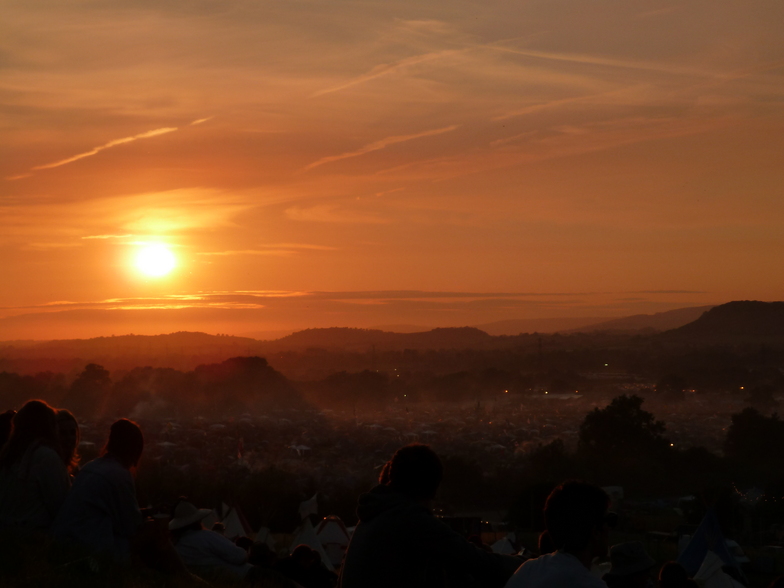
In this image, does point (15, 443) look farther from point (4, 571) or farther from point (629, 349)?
point (629, 349)

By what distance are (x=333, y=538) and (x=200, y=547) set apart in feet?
54.6

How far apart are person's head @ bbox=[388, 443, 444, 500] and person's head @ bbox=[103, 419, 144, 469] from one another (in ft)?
8.61

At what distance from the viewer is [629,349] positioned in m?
167

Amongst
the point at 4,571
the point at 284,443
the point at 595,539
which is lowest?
the point at 284,443

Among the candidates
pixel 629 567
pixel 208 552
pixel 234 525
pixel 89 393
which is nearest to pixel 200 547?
pixel 208 552

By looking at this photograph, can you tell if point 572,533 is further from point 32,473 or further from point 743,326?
point 743,326

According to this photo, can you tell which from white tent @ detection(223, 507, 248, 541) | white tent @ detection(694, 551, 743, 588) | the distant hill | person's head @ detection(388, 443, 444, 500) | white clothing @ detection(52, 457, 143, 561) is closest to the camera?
person's head @ detection(388, 443, 444, 500)

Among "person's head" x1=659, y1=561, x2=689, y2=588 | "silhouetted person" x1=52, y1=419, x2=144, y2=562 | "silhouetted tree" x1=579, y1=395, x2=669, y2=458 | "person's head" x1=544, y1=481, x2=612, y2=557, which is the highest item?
"person's head" x1=544, y1=481, x2=612, y2=557

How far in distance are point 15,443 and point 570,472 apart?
4736 cm

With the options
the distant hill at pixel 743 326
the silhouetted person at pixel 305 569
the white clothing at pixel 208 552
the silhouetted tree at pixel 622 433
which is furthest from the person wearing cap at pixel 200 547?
the distant hill at pixel 743 326

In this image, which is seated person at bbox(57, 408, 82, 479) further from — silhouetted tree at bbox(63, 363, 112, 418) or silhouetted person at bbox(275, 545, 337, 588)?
silhouetted tree at bbox(63, 363, 112, 418)

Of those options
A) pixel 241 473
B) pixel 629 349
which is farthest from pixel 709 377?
pixel 241 473

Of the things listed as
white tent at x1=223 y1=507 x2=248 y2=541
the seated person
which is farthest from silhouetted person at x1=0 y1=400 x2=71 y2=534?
white tent at x1=223 y1=507 x2=248 y2=541

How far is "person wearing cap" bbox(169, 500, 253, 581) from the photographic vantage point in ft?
22.1
